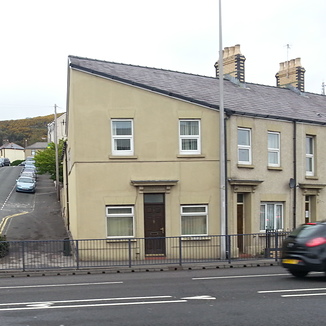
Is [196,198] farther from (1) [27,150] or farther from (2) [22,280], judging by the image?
(1) [27,150]

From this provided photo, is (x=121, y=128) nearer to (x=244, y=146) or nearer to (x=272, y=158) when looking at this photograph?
(x=244, y=146)

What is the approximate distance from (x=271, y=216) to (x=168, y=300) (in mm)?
13166

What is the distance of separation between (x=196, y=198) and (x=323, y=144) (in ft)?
26.1

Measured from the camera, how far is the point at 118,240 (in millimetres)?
18969

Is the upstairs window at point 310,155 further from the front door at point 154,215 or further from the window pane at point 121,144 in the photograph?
the window pane at point 121,144

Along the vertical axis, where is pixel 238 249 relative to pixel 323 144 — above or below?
below

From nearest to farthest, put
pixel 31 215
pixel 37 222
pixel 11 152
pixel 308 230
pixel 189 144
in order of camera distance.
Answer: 1. pixel 308 230
2. pixel 189 144
3. pixel 37 222
4. pixel 31 215
5. pixel 11 152

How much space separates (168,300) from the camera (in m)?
10.4

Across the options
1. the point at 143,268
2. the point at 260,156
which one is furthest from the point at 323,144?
the point at 143,268

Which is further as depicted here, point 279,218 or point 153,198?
point 279,218

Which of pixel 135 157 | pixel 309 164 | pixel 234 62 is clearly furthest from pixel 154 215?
pixel 234 62

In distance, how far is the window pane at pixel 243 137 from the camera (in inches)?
857

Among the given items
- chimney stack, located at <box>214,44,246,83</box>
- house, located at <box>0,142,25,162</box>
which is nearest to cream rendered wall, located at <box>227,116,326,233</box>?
chimney stack, located at <box>214,44,246,83</box>

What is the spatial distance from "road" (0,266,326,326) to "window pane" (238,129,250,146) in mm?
7853
